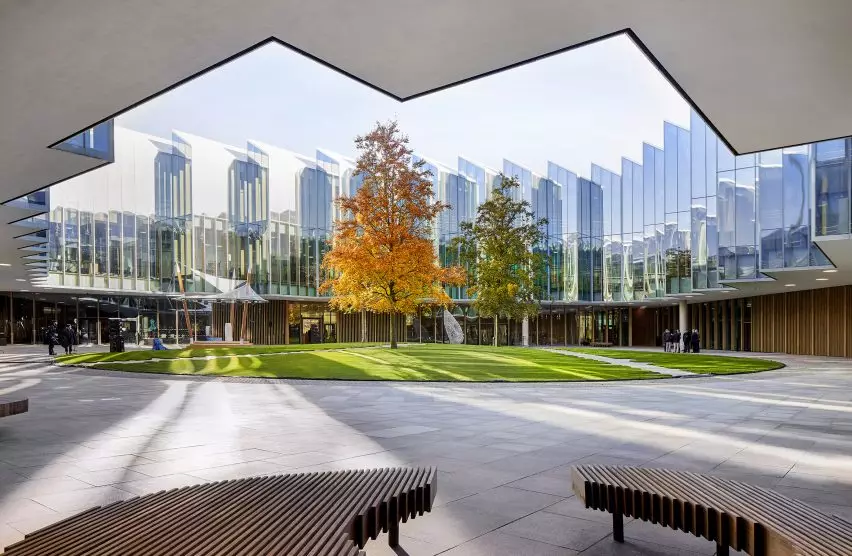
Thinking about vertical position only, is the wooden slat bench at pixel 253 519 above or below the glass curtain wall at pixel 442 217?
below

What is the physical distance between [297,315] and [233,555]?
5317 cm

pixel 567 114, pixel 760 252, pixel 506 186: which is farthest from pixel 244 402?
pixel 567 114

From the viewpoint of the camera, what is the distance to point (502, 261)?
4147 cm

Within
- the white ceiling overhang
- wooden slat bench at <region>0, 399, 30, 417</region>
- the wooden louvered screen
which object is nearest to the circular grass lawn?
wooden slat bench at <region>0, 399, 30, 417</region>

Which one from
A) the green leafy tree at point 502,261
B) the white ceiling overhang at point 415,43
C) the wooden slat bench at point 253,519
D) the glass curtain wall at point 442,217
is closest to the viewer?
the wooden slat bench at point 253,519

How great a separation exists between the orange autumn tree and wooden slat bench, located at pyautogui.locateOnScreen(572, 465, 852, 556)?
81.1 ft

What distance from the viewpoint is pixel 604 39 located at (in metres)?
6.27

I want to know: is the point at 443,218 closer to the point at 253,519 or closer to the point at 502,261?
the point at 502,261

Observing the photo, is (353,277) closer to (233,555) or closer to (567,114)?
(233,555)

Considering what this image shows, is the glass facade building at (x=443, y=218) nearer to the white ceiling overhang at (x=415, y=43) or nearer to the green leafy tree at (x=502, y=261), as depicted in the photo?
Answer: the green leafy tree at (x=502, y=261)

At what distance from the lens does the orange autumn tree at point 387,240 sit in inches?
1184

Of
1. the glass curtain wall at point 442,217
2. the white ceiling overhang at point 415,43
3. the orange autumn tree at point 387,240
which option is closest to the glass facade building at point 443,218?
the glass curtain wall at point 442,217

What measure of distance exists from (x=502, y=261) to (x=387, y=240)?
1309 cm

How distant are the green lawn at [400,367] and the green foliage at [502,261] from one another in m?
12.1
